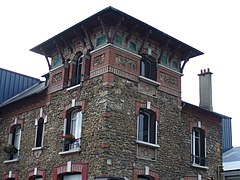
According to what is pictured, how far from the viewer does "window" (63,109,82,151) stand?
52.5ft

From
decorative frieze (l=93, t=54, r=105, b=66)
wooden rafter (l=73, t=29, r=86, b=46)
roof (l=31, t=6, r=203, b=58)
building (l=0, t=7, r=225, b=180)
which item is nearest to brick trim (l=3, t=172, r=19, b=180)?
building (l=0, t=7, r=225, b=180)

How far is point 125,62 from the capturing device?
1625 centimetres

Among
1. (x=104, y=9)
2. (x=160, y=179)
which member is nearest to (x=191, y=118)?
(x=160, y=179)

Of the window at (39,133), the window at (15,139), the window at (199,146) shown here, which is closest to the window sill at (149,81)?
the window at (199,146)

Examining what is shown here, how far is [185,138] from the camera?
18.4 meters

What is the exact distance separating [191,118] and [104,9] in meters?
6.83

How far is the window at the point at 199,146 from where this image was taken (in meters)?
19.0

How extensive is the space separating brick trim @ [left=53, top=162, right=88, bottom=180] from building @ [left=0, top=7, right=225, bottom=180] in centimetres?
4

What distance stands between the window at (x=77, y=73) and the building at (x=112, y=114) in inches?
2.3

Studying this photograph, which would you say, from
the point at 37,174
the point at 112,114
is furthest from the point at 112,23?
the point at 37,174

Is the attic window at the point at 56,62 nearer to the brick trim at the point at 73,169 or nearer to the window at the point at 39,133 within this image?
the window at the point at 39,133

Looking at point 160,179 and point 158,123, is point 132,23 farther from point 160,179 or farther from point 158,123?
point 160,179

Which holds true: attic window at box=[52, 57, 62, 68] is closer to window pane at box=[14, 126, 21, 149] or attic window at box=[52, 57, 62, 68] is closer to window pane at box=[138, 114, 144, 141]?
window pane at box=[14, 126, 21, 149]

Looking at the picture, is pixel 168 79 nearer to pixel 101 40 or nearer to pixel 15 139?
pixel 101 40
